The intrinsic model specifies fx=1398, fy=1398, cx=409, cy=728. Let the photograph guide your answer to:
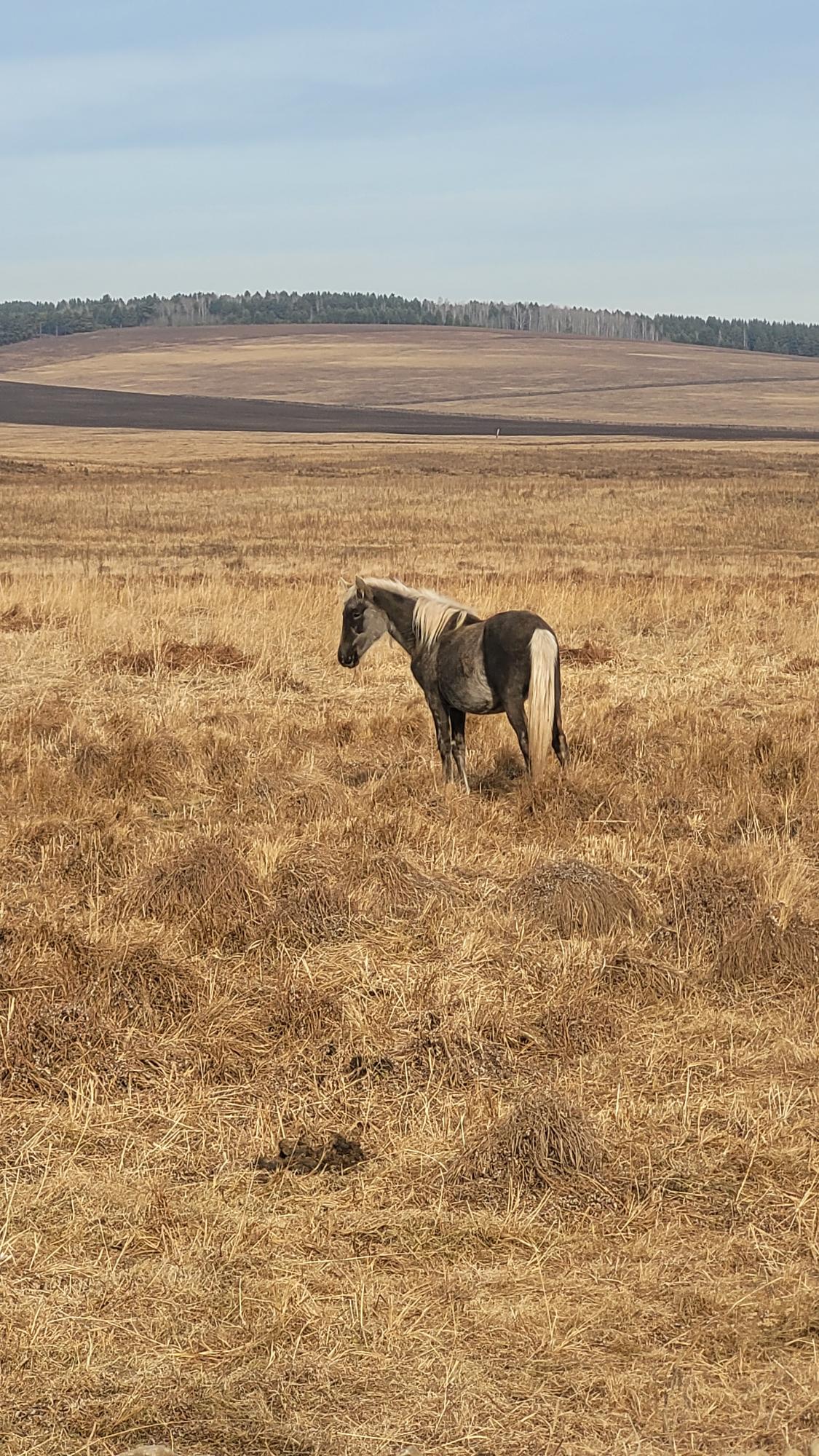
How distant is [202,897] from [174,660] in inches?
292

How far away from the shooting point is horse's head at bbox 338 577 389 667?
11.0 m

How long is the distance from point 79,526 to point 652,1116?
31306 millimetres

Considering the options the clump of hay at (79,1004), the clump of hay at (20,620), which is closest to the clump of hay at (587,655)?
the clump of hay at (20,620)

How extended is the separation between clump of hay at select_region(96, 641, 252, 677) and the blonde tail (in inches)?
206

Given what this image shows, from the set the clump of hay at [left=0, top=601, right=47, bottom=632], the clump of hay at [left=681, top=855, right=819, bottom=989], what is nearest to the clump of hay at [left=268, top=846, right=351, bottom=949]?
the clump of hay at [left=681, top=855, right=819, bottom=989]

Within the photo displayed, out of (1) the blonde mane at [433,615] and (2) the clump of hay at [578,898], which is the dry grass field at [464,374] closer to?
(1) the blonde mane at [433,615]

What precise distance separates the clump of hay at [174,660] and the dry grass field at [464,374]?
106667 millimetres

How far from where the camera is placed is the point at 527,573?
2400cm

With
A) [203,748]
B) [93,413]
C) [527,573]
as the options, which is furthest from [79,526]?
[93,413]

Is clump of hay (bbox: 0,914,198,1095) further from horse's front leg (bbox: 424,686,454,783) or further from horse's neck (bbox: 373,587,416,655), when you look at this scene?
horse's neck (bbox: 373,587,416,655)

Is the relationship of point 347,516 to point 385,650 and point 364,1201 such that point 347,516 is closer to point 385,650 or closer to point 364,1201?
point 385,650

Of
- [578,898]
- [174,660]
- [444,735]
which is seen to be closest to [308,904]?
[578,898]

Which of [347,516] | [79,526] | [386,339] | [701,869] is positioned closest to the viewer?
[701,869]

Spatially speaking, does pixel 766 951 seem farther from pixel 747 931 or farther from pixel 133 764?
pixel 133 764
